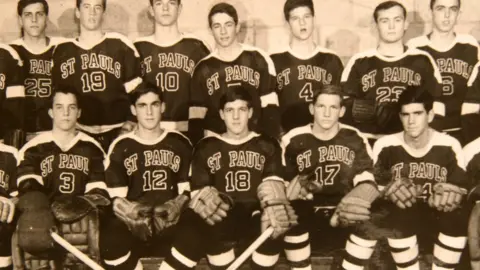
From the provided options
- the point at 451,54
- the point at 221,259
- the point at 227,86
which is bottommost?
the point at 221,259

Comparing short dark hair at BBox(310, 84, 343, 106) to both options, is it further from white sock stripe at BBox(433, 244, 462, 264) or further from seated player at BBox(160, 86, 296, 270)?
white sock stripe at BBox(433, 244, 462, 264)

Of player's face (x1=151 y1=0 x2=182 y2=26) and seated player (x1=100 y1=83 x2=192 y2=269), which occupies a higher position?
player's face (x1=151 y1=0 x2=182 y2=26)

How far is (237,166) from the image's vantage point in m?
2.06

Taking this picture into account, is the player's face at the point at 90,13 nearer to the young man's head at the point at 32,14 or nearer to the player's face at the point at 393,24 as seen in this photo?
the young man's head at the point at 32,14

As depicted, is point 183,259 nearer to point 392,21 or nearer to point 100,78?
point 100,78

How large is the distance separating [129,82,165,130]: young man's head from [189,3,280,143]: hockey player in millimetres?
165

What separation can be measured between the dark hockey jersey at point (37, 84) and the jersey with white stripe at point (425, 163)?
117cm

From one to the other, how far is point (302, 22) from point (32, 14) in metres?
0.98

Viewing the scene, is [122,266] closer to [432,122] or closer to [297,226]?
[297,226]

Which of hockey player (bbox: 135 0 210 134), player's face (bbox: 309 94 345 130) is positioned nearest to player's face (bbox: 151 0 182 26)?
hockey player (bbox: 135 0 210 134)

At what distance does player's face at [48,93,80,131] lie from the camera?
85.0 inches

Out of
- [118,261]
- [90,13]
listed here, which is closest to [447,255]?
[118,261]

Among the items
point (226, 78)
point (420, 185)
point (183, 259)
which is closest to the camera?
point (183, 259)

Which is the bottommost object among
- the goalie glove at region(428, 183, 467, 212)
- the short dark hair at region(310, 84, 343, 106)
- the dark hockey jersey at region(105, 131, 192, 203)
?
the goalie glove at region(428, 183, 467, 212)
